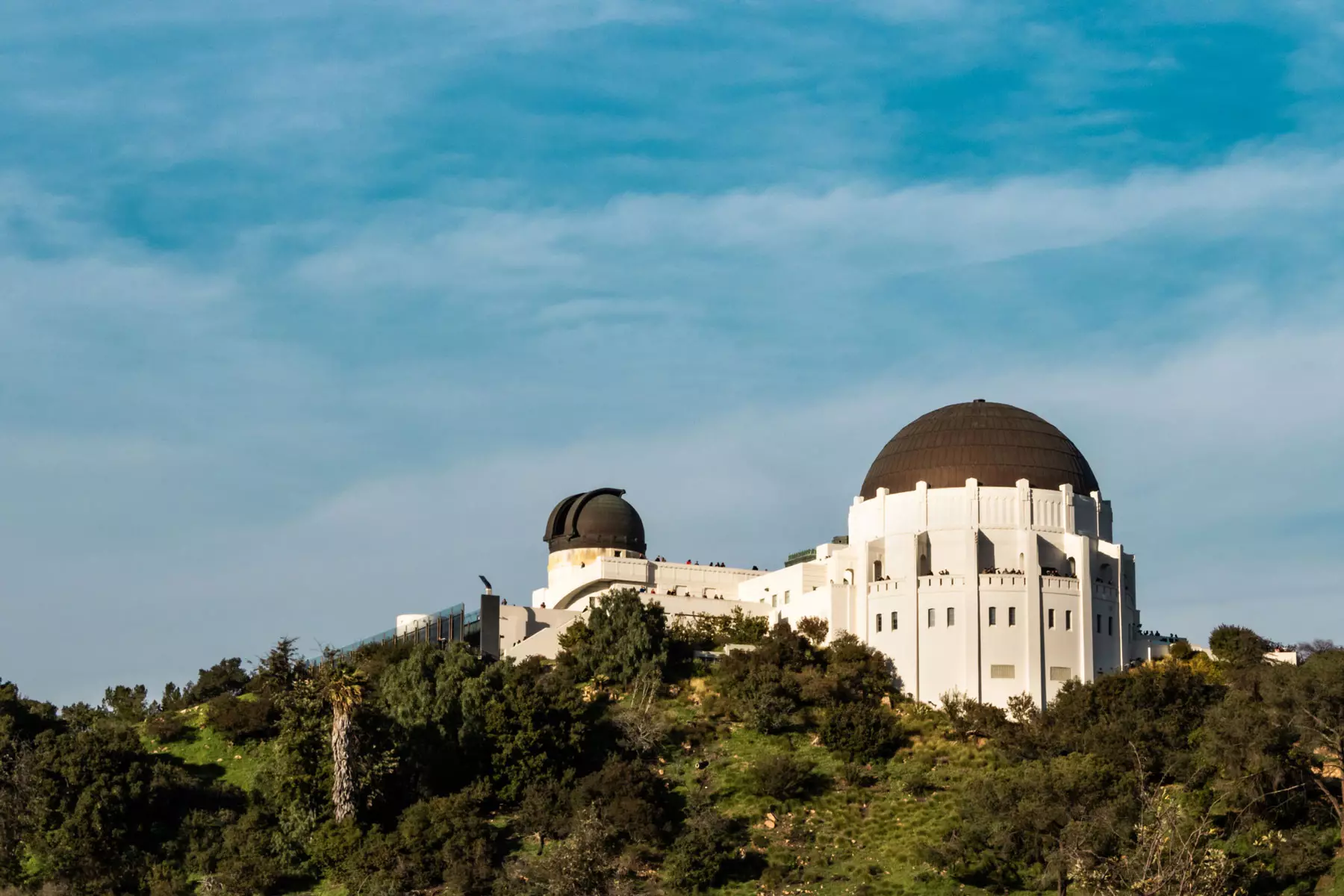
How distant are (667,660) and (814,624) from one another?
22.0ft

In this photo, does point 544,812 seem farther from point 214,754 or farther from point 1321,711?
point 1321,711

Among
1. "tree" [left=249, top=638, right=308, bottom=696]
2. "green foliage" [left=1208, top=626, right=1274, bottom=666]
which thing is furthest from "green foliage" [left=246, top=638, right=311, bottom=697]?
"green foliage" [left=1208, top=626, right=1274, bottom=666]

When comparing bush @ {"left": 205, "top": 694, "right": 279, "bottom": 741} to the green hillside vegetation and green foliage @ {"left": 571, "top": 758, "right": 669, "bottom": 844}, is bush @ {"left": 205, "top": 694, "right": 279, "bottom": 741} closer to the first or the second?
the green hillside vegetation

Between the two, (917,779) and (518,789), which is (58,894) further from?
(917,779)

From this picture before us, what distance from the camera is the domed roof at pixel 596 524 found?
104 metres

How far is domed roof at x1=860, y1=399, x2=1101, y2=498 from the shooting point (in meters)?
92.2

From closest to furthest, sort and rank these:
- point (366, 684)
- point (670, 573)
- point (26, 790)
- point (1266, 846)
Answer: point (1266, 846) < point (26, 790) < point (366, 684) < point (670, 573)

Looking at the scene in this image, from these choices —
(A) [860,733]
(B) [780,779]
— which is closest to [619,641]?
(A) [860,733]

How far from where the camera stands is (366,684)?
8719 cm

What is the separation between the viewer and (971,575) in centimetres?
8850

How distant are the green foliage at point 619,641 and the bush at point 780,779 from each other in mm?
10240

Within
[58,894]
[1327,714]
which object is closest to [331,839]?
[58,894]

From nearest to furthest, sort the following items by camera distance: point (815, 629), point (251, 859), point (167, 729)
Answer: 1. point (251, 859)
2. point (167, 729)
3. point (815, 629)

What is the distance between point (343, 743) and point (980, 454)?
3204 cm
